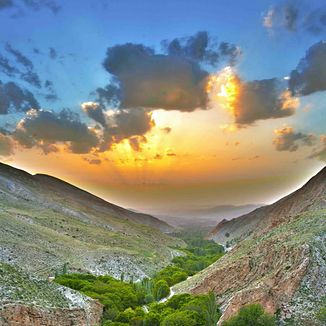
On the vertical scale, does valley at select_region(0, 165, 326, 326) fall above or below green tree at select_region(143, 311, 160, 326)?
above

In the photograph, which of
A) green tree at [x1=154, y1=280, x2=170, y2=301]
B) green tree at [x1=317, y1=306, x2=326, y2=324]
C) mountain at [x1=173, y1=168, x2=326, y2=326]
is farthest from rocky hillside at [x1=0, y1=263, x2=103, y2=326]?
green tree at [x1=154, y1=280, x2=170, y2=301]

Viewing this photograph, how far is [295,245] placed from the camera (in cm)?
6419

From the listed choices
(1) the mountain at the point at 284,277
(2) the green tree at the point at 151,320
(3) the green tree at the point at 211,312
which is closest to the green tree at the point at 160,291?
(1) the mountain at the point at 284,277

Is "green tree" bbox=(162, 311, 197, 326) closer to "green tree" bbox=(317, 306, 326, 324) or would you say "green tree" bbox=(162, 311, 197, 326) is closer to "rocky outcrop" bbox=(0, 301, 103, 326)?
"rocky outcrop" bbox=(0, 301, 103, 326)

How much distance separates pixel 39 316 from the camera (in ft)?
128

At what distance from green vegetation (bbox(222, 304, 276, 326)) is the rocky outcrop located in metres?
18.3

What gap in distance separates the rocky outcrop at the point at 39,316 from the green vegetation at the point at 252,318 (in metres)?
18.3

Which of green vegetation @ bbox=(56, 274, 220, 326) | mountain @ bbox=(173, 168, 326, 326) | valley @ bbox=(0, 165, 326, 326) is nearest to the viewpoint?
valley @ bbox=(0, 165, 326, 326)

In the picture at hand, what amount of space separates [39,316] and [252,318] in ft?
83.6

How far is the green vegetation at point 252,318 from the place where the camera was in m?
48.3

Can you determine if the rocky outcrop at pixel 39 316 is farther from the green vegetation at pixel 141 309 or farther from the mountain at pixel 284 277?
the mountain at pixel 284 277

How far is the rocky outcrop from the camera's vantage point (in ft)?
120

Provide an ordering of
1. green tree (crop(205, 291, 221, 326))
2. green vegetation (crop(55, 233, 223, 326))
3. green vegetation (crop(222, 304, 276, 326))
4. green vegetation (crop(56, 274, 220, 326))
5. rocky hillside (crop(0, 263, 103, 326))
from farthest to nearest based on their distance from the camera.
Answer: green vegetation (crop(55, 233, 223, 326)) → green vegetation (crop(56, 274, 220, 326)) → green tree (crop(205, 291, 221, 326)) → green vegetation (crop(222, 304, 276, 326)) → rocky hillside (crop(0, 263, 103, 326))

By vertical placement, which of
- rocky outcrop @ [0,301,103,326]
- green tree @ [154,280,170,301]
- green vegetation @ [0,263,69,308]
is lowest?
green tree @ [154,280,170,301]
